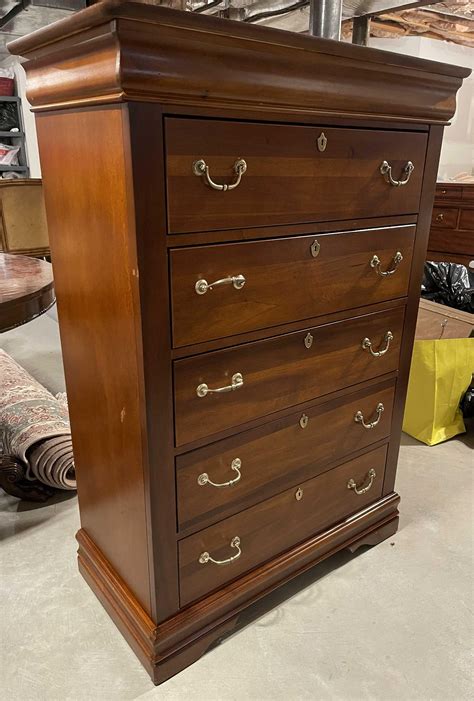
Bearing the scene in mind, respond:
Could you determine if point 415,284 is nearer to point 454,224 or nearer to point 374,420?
point 374,420

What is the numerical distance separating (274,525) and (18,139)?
6446 millimetres

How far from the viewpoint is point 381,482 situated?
1609 mm

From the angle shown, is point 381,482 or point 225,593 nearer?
point 225,593

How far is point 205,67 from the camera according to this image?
85cm

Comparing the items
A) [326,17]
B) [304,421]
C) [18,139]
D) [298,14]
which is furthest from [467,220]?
[18,139]

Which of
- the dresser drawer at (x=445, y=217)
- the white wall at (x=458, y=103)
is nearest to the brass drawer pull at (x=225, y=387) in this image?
the dresser drawer at (x=445, y=217)

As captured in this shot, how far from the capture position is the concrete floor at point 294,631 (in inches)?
47.6

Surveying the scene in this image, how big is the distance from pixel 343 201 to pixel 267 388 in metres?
0.44

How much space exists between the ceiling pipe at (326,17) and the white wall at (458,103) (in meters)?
3.22

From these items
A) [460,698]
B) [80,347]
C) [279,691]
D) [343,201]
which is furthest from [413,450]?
[80,347]

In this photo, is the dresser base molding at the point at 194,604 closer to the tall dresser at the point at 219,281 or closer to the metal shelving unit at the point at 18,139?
the tall dresser at the point at 219,281

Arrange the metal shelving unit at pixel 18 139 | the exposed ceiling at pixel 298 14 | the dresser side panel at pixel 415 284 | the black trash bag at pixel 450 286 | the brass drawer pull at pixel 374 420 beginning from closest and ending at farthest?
the dresser side panel at pixel 415 284 → the brass drawer pull at pixel 374 420 → the exposed ceiling at pixel 298 14 → the black trash bag at pixel 450 286 → the metal shelving unit at pixel 18 139

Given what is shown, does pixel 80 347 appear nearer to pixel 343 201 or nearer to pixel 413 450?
pixel 343 201

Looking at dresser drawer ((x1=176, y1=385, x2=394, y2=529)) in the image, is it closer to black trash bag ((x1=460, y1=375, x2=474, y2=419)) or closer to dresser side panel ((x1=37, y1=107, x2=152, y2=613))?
dresser side panel ((x1=37, y1=107, x2=152, y2=613))
